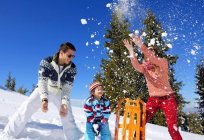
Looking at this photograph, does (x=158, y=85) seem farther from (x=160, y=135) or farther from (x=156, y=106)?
(x=160, y=135)

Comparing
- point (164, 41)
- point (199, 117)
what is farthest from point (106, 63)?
point (199, 117)

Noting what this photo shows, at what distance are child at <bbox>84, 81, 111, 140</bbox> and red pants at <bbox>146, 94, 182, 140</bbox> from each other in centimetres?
106

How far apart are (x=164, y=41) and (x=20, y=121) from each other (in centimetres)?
2652

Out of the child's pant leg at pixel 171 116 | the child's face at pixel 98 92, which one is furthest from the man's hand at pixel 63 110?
the child's pant leg at pixel 171 116

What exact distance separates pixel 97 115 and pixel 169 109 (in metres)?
1.52

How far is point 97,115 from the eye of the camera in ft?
22.2

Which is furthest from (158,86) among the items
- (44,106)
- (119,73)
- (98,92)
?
(119,73)

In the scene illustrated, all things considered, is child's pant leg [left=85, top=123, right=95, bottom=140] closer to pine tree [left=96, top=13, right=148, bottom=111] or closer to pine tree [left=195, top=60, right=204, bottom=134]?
pine tree [left=96, top=13, right=148, bottom=111]

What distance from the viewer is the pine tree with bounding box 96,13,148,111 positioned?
97.5ft

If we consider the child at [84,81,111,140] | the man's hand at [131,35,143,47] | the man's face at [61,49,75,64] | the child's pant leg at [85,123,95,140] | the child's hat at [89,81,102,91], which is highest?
the man's hand at [131,35,143,47]

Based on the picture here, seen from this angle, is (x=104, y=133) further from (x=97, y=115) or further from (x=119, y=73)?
(x=119, y=73)

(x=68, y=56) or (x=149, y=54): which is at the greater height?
(x=149, y=54)

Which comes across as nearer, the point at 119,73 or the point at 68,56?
the point at 68,56

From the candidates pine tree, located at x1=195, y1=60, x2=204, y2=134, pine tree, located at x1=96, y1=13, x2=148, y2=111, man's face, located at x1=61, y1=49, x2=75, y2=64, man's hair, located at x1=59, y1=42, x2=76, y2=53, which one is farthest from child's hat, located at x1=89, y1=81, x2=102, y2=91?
pine tree, located at x1=195, y1=60, x2=204, y2=134
